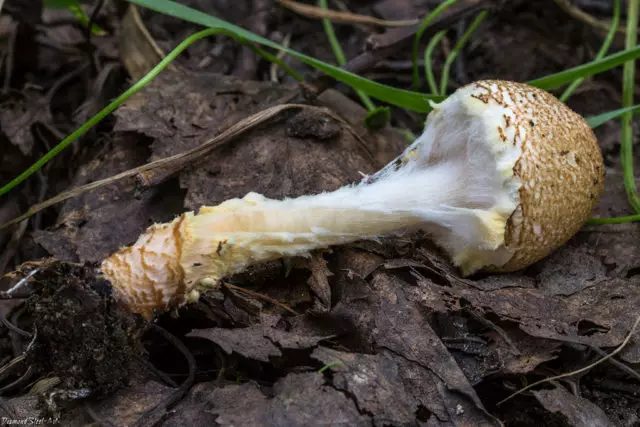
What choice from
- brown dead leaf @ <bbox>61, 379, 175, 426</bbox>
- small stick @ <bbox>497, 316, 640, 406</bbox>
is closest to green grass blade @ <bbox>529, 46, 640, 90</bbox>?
small stick @ <bbox>497, 316, 640, 406</bbox>

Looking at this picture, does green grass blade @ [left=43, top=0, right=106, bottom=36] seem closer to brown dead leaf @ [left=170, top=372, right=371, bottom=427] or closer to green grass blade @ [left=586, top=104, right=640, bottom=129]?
brown dead leaf @ [left=170, top=372, right=371, bottom=427]

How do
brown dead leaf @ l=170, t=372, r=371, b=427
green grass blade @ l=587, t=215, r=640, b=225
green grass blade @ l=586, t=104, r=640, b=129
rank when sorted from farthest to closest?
green grass blade @ l=586, t=104, r=640, b=129 → green grass blade @ l=587, t=215, r=640, b=225 → brown dead leaf @ l=170, t=372, r=371, b=427

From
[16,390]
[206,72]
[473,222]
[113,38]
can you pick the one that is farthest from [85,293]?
[113,38]

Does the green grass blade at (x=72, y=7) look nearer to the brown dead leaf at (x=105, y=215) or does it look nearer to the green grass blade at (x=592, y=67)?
the brown dead leaf at (x=105, y=215)

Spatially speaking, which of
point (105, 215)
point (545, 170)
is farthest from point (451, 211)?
point (105, 215)

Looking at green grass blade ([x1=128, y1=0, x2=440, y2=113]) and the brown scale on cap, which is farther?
green grass blade ([x1=128, y1=0, x2=440, y2=113])
